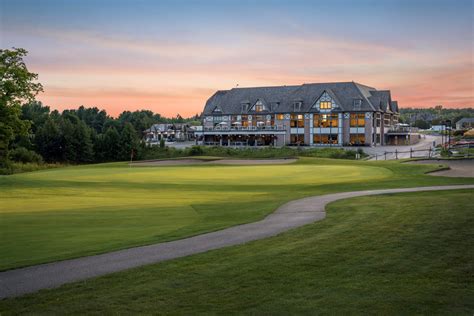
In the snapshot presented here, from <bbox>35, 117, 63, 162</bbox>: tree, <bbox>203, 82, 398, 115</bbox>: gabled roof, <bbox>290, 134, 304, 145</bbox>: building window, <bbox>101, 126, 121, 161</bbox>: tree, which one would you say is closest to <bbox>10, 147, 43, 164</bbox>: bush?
<bbox>35, 117, 63, 162</bbox>: tree

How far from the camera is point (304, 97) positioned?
99.1m

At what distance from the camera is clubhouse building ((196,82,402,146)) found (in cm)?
9275

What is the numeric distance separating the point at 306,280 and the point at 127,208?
11.7m

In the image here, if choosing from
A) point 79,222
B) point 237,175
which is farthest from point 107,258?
point 237,175

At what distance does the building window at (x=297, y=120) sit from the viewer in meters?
97.1

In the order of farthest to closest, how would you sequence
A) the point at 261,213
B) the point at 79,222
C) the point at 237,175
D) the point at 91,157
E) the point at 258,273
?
the point at 91,157
the point at 237,175
the point at 261,213
the point at 79,222
the point at 258,273

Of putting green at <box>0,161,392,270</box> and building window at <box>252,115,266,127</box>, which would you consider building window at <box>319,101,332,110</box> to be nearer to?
building window at <box>252,115,266,127</box>

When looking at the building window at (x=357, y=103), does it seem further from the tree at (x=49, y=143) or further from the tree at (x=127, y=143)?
the tree at (x=49, y=143)

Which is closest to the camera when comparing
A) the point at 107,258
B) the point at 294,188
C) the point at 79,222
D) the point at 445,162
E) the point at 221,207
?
the point at 107,258

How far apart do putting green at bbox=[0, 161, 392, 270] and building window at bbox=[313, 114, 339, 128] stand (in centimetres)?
5958

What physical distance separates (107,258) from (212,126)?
316 feet

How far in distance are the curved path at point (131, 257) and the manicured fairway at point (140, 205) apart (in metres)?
0.57

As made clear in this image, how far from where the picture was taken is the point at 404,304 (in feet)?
25.9

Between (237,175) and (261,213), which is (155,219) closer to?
(261,213)
